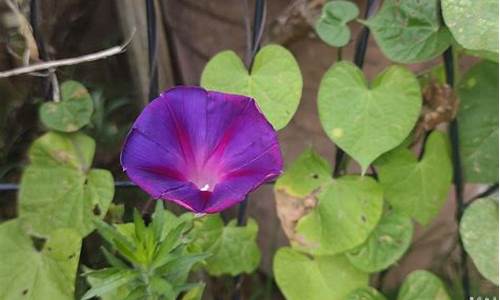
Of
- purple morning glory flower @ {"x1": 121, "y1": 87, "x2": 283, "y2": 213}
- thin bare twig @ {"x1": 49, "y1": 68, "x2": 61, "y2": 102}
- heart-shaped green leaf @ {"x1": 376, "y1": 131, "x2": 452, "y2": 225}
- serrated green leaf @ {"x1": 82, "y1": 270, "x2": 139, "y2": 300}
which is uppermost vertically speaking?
purple morning glory flower @ {"x1": 121, "y1": 87, "x2": 283, "y2": 213}

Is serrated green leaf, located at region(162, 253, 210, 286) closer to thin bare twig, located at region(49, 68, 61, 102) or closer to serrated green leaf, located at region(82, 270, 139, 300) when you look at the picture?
serrated green leaf, located at region(82, 270, 139, 300)

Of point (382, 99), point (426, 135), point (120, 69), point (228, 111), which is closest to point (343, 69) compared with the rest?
point (382, 99)

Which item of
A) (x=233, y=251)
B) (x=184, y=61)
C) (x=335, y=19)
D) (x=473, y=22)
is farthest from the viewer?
(x=184, y=61)

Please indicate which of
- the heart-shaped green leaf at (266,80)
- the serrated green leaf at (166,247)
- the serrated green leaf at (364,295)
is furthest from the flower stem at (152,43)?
the serrated green leaf at (364,295)

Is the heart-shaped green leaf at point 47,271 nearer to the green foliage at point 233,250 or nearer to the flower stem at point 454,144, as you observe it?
the green foliage at point 233,250

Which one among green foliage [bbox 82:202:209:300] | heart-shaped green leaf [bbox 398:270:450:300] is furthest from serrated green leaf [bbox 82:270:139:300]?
heart-shaped green leaf [bbox 398:270:450:300]

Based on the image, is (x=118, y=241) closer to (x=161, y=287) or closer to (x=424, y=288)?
(x=161, y=287)

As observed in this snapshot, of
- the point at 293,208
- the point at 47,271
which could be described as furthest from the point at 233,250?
the point at 47,271
